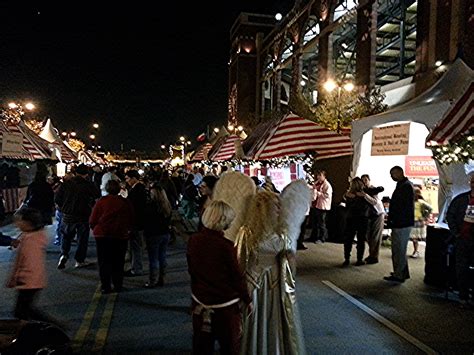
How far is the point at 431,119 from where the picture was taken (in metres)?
8.95

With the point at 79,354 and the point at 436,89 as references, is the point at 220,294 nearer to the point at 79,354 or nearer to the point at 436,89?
the point at 79,354

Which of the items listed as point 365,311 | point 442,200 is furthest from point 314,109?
point 365,311

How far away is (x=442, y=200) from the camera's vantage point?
333 inches

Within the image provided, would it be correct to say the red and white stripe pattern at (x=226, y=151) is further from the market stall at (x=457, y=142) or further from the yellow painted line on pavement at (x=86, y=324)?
the yellow painted line on pavement at (x=86, y=324)

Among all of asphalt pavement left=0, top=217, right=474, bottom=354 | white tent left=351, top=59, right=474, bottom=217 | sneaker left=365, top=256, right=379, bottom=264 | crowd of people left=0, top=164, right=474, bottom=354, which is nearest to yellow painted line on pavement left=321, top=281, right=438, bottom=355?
asphalt pavement left=0, top=217, right=474, bottom=354

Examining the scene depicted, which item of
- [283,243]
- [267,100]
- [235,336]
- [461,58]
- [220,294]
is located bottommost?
[235,336]

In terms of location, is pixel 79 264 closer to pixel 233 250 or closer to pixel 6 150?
pixel 6 150

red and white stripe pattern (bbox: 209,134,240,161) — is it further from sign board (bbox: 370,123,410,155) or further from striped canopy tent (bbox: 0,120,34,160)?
striped canopy tent (bbox: 0,120,34,160)

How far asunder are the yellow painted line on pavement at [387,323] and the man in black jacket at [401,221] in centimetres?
130

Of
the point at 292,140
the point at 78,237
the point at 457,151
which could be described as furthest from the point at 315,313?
the point at 292,140

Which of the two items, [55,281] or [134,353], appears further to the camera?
[55,281]

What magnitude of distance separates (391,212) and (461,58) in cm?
395

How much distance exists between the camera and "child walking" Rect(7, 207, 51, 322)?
4707 mm

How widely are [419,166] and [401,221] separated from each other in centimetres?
431
